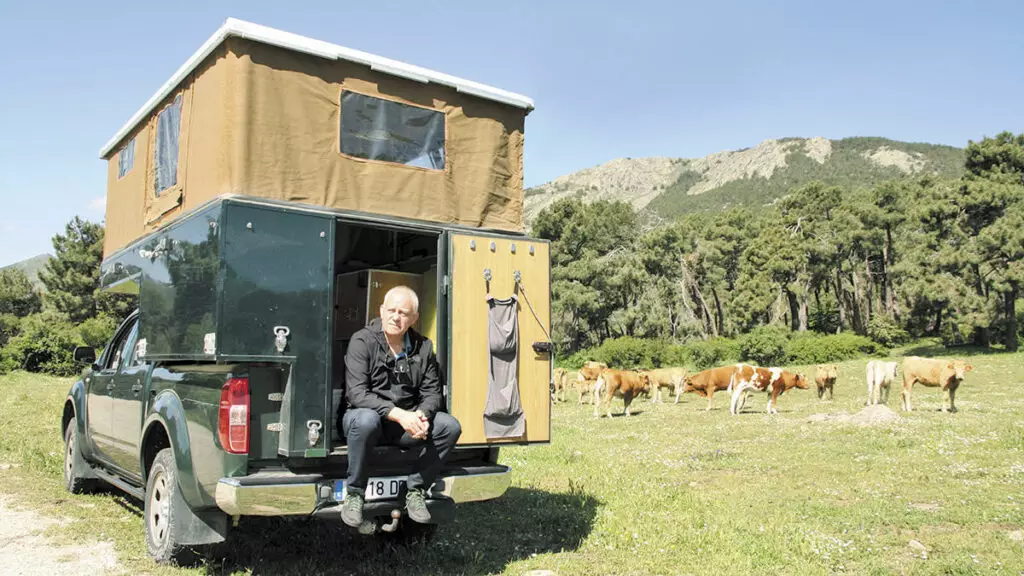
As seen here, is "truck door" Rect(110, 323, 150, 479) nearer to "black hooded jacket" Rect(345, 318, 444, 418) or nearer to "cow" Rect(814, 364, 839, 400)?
Result: "black hooded jacket" Rect(345, 318, 444, 418)

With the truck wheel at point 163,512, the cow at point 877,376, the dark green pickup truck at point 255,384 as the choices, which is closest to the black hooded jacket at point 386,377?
the dark green pickup truck at point 255,384

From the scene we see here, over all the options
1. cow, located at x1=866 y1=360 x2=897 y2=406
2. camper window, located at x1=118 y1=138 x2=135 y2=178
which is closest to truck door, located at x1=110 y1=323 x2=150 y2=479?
camper window, located at x1=118 y1=138 x2=135 y2=178

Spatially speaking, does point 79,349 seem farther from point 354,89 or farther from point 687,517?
point 687,517

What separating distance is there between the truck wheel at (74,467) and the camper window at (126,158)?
3.04 metres

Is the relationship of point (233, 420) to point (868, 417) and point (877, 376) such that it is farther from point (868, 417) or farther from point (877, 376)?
point (877, 376)

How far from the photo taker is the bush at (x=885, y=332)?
48.5 metres

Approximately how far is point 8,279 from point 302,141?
9088 cm

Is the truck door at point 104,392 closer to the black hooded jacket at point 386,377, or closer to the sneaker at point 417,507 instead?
the black hooded jacket at point 386,377

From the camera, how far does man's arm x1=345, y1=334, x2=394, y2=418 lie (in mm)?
5352

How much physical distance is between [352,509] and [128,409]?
3.11 m

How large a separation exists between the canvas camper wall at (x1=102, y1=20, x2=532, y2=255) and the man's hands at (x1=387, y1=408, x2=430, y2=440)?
1906 millimetres

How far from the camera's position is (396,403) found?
18.4 ft

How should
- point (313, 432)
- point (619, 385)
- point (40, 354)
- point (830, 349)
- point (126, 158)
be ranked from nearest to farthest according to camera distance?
1. point (313, 432)
2. point (126, 158)
3. point (619, 385)
4. point (40, 354)
5. point (830, 349)

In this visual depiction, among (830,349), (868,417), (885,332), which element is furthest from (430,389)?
(885,332)
